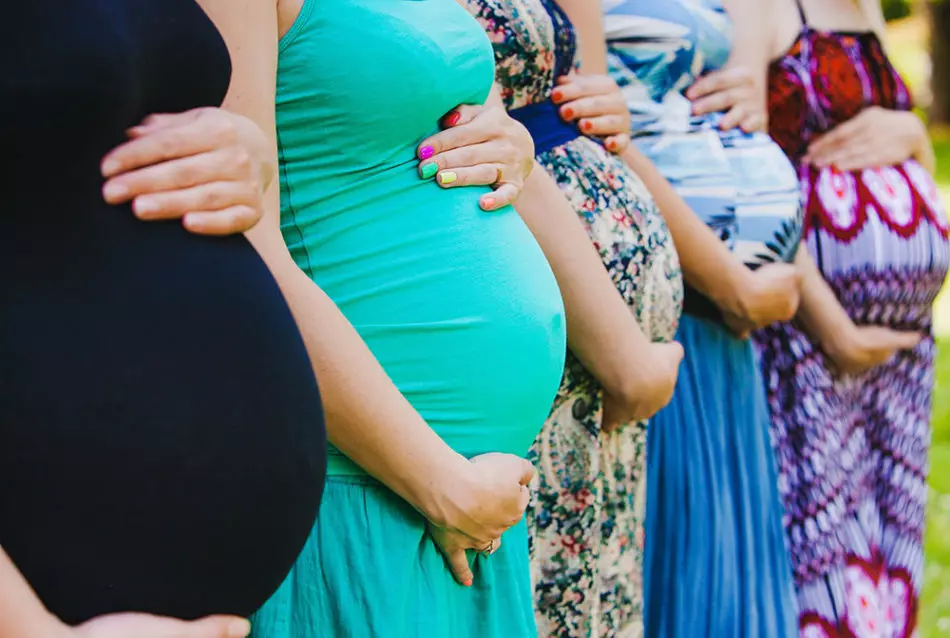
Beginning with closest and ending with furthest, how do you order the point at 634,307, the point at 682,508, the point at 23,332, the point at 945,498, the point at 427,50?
the point at 23,332, the point at 427,50, the point at 634,307, the point at 682,508, the point at 945,498

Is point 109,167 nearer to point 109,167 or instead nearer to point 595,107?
point 109,167

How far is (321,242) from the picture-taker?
138cm

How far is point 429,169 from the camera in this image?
141cm

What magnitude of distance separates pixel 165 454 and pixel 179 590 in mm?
123

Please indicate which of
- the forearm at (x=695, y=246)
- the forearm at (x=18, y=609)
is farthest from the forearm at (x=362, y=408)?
the forearm at (x=695, y=246)

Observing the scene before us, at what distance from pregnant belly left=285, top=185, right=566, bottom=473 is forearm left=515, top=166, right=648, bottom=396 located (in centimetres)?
30

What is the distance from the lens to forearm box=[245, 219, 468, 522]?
1234 mm

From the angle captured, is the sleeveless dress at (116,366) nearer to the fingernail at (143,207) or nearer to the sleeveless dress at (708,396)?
the fingernail at (143,207)

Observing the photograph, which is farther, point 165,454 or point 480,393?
point 480,393

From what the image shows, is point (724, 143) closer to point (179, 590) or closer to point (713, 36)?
point (713, 36)

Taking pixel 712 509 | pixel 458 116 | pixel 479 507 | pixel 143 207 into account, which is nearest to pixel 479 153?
pixel 458 116

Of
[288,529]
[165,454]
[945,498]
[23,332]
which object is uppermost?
[23,332]

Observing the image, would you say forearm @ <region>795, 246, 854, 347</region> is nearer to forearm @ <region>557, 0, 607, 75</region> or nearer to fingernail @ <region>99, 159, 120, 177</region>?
forearm @ <region>557, 0, 607, 75</region>

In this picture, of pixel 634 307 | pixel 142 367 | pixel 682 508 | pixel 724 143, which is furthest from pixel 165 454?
pixel 724 143
